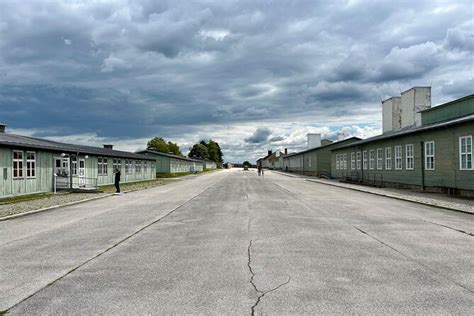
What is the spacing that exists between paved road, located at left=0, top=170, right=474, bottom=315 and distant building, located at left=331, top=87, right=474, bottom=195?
1162cm

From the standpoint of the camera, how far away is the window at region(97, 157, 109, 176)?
125 ft

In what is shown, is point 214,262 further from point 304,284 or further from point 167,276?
point 304,284

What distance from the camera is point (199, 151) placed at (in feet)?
569

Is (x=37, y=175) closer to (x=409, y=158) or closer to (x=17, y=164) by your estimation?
(x=17, y=164)

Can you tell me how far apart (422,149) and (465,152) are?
5.35 m

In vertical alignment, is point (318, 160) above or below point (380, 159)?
above

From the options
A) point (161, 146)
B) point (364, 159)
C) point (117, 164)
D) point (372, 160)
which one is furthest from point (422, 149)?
point (161, 146)

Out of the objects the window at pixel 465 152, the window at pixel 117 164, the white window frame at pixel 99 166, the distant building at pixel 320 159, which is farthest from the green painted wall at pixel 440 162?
the window at pixel 117 164

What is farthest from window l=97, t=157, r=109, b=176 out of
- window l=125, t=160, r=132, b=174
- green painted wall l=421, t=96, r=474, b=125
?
green painted wall l=421, t=96, r=474, b=125

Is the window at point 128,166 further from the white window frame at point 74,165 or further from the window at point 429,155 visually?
the window at point 429,155

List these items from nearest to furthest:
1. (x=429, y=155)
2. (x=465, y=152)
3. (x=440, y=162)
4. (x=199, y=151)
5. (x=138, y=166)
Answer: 1. (x=465, y=152)
2. (x=440, y=162)
3. (x=429, y=155)
4. (x=138, y=166)
5. (x=199, y=151)

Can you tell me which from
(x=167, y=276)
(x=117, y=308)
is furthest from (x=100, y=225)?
(x=117, y=308)

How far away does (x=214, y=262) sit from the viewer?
23.5ft

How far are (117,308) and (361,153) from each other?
3986 cm
